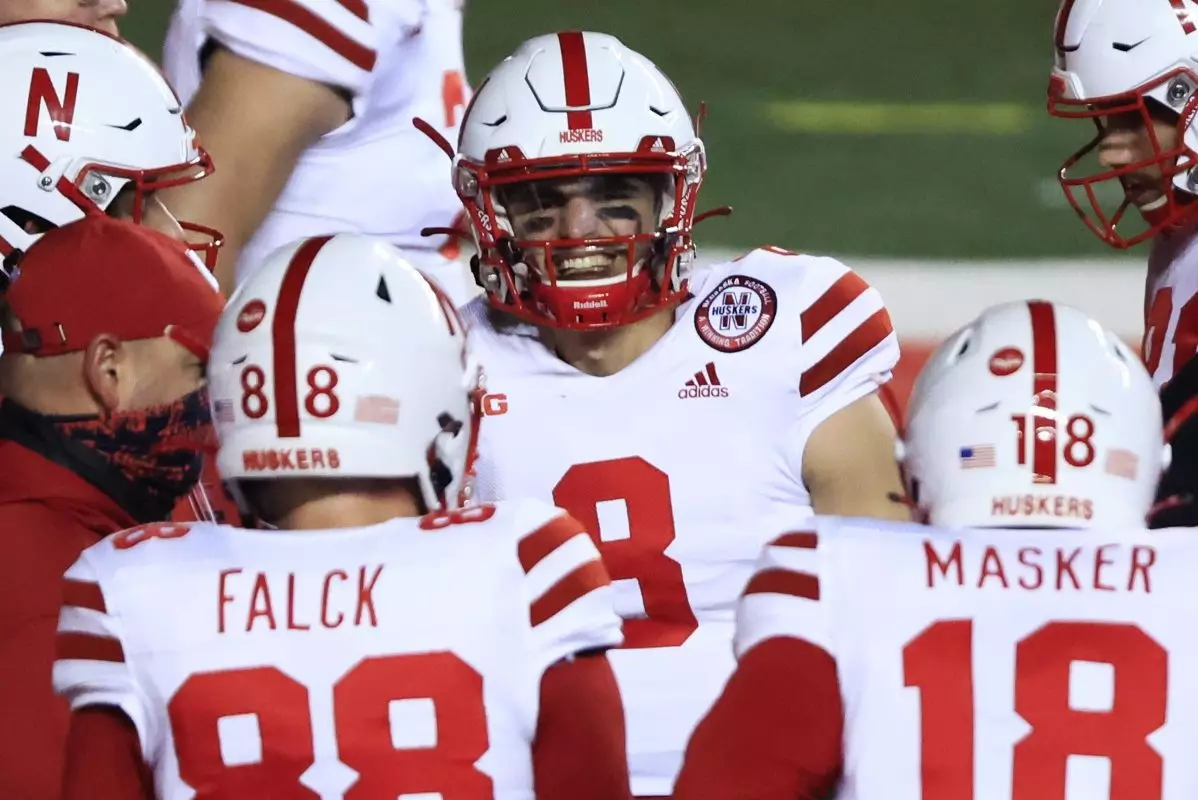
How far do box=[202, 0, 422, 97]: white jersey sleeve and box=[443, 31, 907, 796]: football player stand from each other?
440mm

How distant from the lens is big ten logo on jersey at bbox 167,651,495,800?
2031 millimetres

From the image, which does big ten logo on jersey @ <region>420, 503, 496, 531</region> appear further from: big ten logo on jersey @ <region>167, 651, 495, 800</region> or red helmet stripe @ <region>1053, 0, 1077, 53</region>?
red helmet stripe @ <region>1053, 0, 1077, 53</region>

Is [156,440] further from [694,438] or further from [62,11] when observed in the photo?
[62,11]

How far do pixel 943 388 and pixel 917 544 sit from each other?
181 mm

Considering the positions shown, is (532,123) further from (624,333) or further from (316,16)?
(316,16)

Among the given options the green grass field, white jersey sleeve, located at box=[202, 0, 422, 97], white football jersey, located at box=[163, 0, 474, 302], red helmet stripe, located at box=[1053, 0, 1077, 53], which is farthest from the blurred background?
white jersey sleeve, located at box=[202, 0, 422, 97]

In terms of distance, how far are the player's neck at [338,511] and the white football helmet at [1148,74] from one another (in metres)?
1.71

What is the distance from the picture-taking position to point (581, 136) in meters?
3.00

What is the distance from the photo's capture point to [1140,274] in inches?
268

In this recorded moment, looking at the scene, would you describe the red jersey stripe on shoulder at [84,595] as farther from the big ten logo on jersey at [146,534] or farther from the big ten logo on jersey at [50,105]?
the big ten logo on jersey at [50,105]

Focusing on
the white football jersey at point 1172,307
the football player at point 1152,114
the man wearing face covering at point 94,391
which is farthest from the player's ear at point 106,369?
the football player at point 1152,114

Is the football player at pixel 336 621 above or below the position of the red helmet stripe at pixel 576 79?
below

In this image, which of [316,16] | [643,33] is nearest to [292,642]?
[316,16]

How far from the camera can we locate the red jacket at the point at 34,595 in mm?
2281
